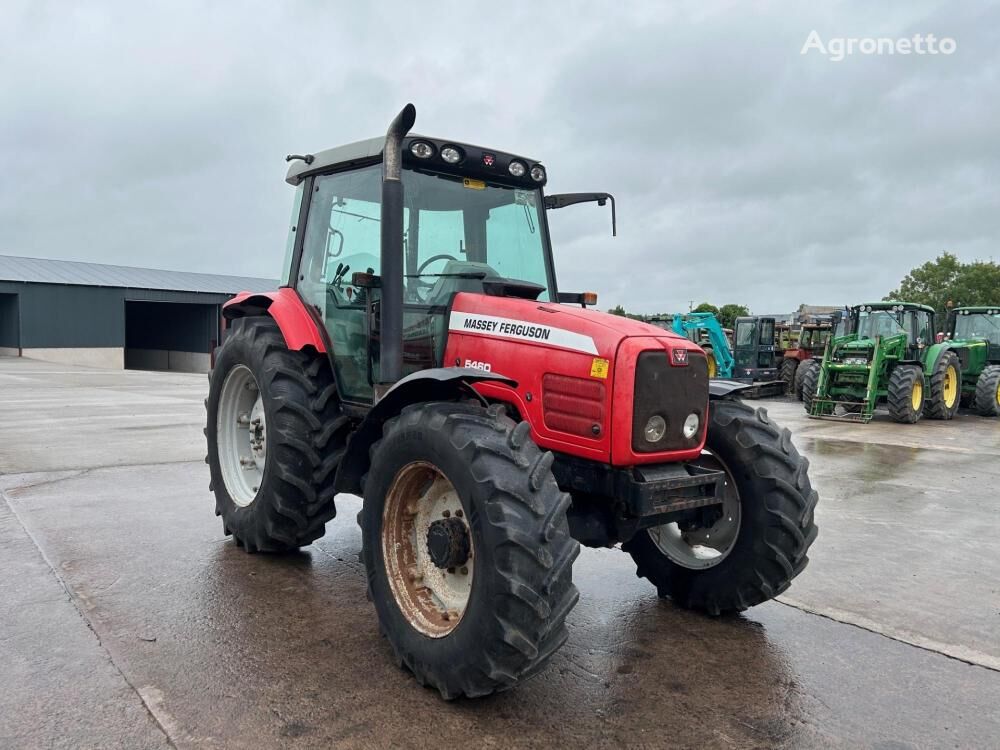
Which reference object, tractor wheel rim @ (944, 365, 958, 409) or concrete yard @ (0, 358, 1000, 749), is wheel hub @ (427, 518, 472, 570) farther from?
tractor wheel rim @ (944, 365, 958, 409)

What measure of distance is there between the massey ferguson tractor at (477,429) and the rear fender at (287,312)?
2 cm

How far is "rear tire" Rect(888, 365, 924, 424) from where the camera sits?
14141 millimetres

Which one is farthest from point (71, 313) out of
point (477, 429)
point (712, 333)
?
point (477, 429)

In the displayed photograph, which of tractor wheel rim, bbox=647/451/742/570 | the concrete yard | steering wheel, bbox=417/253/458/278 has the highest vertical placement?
steering wheel, bbox=417/253/458/278

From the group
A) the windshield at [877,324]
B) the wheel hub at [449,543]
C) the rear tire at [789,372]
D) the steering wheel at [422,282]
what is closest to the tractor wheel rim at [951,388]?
the windshield at [877,324]

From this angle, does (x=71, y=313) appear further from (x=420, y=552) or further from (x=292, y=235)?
(x=420, y=552)

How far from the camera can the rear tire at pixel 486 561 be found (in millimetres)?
2760

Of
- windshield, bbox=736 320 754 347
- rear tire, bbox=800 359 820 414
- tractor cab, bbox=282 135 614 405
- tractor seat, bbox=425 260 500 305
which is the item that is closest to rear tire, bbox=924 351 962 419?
rear tire, bbox=800 359 820 414

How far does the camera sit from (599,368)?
3.33 meters

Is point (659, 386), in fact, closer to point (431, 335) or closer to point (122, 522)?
point (431, 335)

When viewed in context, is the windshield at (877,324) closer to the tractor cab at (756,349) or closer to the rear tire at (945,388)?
the rear tire at (945,388)

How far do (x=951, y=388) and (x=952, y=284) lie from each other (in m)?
46.2

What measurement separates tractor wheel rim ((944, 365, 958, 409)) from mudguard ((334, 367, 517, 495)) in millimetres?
15300

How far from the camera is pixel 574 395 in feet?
11.3
